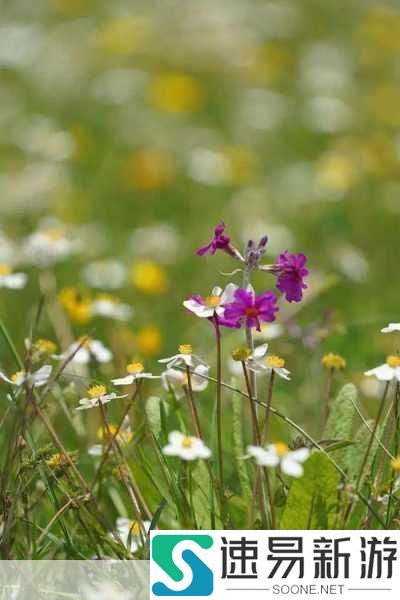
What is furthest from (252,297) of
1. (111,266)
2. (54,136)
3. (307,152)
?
(307,152)

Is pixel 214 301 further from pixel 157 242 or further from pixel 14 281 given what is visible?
pixel 157 242

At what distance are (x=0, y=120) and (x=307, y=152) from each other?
48.9 inches

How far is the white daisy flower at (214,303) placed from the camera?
1276mm

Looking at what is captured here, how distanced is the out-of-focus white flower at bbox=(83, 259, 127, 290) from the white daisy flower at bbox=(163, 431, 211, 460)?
156 centimetres

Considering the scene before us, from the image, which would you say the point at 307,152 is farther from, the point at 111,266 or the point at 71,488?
the point at 71,488

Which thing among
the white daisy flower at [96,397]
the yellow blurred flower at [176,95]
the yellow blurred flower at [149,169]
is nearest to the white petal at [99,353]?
the white daisy flower at [96,397]

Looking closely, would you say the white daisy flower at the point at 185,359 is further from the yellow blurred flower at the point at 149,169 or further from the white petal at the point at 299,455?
the yellow blurred flower at the point at 149,169

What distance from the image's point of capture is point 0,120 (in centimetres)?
445

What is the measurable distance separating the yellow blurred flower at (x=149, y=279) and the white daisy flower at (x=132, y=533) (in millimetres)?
1485

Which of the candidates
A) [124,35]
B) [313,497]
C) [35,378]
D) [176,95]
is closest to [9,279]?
[35,378]

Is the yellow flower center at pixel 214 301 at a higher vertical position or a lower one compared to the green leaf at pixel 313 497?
higher

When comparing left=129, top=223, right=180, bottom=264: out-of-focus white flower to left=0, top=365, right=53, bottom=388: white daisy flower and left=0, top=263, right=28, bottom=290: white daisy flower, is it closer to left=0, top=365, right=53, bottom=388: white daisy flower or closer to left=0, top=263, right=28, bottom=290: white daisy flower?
left=0, top=263, right=28, bottom=290: white daisy flower

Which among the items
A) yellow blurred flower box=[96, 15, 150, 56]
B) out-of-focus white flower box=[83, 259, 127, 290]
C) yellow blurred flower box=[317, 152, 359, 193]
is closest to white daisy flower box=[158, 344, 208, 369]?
out-of-focus white flower box=[83, 259, 127, 290]

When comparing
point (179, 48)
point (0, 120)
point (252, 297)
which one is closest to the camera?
point (252, 297)
